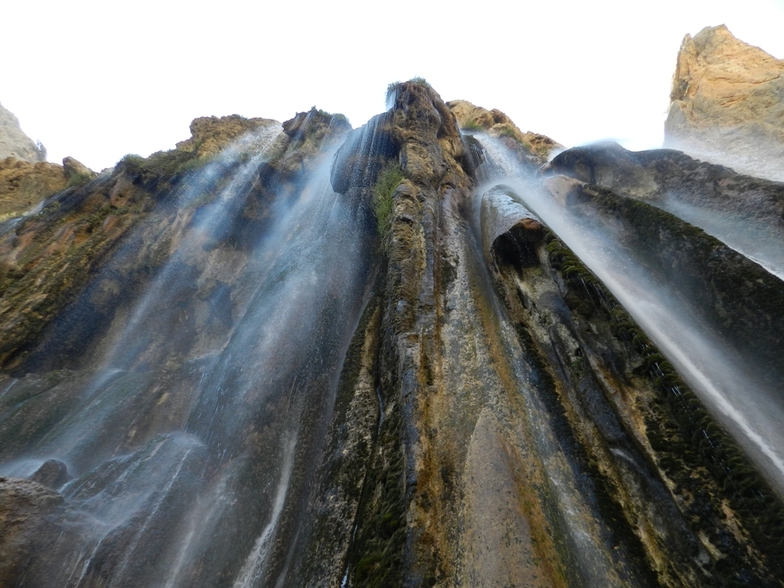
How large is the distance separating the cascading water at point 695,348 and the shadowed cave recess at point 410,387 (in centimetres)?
5

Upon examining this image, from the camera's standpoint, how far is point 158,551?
591cm

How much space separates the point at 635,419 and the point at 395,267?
516 centimetres

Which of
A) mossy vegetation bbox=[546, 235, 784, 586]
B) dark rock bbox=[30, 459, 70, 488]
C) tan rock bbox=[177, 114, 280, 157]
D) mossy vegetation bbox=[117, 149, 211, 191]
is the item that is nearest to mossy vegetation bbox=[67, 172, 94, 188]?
mossy vegetation bbox=[117, 149, 211, 191]

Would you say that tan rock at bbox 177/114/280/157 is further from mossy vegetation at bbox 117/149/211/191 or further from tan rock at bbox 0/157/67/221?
tan rock at bbox 0/157/67/221

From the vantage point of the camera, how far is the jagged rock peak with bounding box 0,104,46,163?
32219 millimetres

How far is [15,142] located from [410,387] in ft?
158

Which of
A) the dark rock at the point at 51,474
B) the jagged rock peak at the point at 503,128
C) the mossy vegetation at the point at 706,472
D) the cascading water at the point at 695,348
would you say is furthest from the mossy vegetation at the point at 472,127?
the dark rock at the point at 51,474

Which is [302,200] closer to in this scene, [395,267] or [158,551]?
[395,267]

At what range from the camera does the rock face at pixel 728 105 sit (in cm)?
1230

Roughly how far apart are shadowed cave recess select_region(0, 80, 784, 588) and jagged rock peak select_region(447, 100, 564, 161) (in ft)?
32.5

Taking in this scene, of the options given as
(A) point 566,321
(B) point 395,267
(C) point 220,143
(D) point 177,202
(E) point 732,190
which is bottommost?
(A) point 566,321

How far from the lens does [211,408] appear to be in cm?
845

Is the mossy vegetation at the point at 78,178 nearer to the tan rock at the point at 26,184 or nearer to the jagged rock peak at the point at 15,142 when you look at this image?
the tan rock at the point at 26,184

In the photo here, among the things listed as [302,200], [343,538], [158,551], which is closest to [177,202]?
[302,200]
